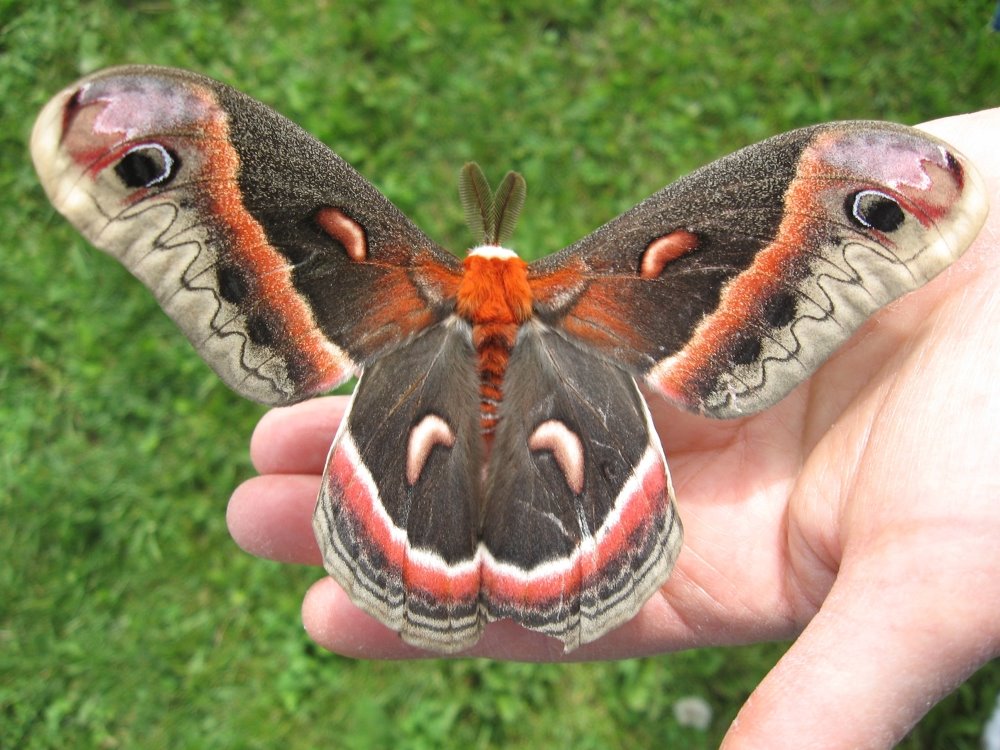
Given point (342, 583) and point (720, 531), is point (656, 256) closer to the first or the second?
point (720, 531)

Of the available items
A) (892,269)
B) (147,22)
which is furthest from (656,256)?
(147,22)

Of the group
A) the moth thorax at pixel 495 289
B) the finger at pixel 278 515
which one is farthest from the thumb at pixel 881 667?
the finger at pixel 278 515

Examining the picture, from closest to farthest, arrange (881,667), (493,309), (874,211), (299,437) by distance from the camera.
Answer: (881,667) < (874,211) < (493,309) < (299,437)

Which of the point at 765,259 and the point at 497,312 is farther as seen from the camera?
the point at 497,312

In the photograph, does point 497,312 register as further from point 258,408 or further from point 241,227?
point 258,408

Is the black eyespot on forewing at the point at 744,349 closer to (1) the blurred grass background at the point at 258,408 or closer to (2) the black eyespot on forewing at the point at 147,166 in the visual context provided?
(2) the black eyespot on forewing at the point at 147,166

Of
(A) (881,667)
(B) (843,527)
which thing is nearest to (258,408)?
(B) (843,527)

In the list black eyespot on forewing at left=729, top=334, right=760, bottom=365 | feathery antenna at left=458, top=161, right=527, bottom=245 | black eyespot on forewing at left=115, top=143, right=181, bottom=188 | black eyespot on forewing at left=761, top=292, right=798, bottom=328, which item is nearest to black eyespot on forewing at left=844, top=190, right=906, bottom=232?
black eyespot on forewing at left=761, top=292, right=798, bottom=328
